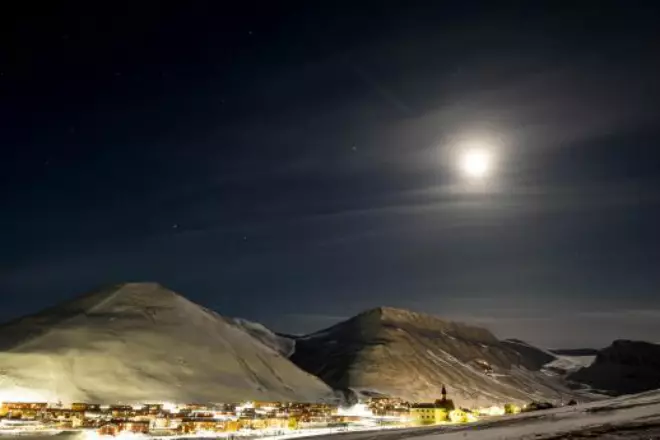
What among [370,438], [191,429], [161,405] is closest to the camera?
[370,438]

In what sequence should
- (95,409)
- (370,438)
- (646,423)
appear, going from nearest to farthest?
(646,423) < (370,438) < (95,409)

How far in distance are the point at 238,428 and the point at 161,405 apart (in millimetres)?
44600

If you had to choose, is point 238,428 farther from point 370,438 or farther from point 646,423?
point 646,423

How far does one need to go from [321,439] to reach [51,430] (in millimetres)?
70272

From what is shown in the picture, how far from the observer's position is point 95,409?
17500 cm

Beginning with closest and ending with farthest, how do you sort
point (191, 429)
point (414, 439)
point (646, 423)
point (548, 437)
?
point (548, 437) < point (646, 423) < point (414, 439) < point (191, 429)

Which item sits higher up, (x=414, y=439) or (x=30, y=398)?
(x=30, y=398)

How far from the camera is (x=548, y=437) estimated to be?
64.9 metres

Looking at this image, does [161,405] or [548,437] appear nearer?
[548,437]

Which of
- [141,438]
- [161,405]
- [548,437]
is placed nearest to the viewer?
[548,437]

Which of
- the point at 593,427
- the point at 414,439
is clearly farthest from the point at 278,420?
the point at 593,427

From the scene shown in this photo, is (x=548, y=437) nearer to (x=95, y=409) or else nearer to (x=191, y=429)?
(x=191, y=429)

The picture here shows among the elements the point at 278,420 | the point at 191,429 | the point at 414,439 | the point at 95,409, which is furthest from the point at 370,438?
the point at 95,409

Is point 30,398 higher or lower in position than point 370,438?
higher
